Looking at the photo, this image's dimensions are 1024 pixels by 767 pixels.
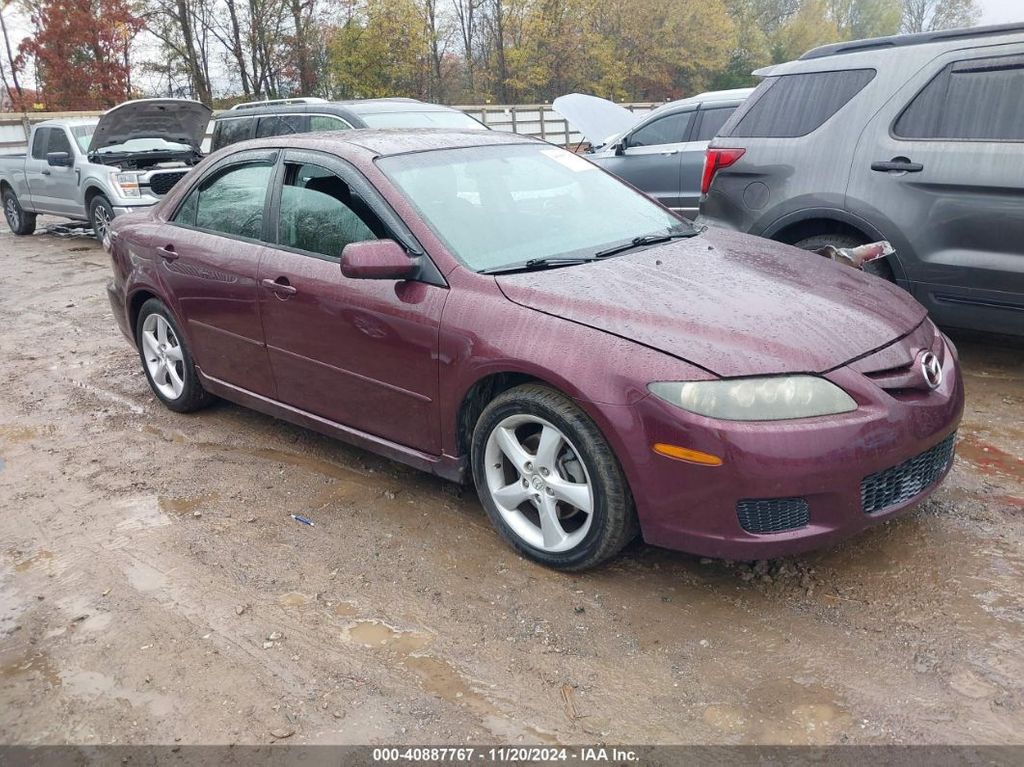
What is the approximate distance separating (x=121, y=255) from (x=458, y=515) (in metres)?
2.91

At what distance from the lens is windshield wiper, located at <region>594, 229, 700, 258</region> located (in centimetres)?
365

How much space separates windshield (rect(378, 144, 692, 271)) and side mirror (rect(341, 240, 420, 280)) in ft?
0.71

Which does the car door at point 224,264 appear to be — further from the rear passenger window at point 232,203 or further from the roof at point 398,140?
the roof at point 398,140

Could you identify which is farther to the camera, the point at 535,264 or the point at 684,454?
the point at 535,264

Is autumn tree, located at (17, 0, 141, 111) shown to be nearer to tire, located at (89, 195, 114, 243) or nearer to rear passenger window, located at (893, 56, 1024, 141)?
tire, located at (89, 195, 114, 243)

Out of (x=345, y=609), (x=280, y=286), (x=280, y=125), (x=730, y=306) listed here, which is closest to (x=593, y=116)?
(x=280, y=125)

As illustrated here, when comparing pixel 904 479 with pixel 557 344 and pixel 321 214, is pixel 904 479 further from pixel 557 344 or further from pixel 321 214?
pixel 321 214

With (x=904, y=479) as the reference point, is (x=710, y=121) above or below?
above

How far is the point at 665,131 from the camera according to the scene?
947cm

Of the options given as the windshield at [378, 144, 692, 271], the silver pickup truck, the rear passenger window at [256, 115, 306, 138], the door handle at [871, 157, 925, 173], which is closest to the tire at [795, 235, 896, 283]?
the door handle at [871, 157, 925, 173]

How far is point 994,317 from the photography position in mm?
4621

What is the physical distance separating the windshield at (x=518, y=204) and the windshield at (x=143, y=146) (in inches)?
340

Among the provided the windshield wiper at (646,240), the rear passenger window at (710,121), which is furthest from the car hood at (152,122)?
the windshield wiper at (646,240)

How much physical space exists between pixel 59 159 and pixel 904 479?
1164cm
